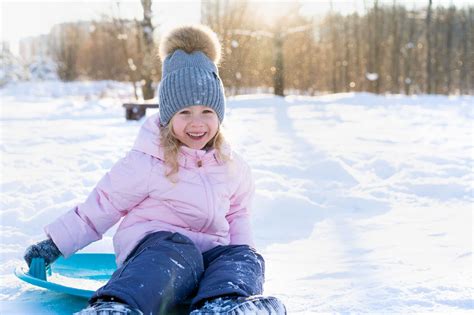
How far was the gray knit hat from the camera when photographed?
1.68m

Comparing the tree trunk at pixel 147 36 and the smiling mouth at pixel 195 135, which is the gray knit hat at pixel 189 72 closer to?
the smiling mouth at pixel 195 135

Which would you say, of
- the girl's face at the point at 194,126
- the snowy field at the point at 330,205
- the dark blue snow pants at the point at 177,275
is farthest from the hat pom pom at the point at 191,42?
the dark blue snow pants at the point at 177,275

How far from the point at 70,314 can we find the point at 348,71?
18.4 m

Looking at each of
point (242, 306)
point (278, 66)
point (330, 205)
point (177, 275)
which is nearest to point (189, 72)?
point (177, 275)

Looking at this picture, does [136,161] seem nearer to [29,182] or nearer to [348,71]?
[29,182]

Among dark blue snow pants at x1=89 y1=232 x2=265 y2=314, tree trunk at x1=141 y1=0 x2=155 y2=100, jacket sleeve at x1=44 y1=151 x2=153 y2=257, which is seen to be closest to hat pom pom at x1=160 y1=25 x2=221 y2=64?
jacket sleeve at x1=44 y1=151 x2=153 y2=257

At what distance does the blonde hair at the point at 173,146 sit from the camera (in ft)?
5.30

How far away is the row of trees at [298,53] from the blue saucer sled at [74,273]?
777 cm

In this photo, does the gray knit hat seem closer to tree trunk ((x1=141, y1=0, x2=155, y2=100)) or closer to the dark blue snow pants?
the dark blue snow pants

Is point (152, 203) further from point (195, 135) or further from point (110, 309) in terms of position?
point (110, 309)

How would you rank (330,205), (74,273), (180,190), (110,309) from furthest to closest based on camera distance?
(330,205), (74,273), (180,190), (110,309)

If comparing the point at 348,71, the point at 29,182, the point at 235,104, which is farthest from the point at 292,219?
the point at 348,71

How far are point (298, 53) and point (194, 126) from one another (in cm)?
1619

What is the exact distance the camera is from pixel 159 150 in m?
1.64
